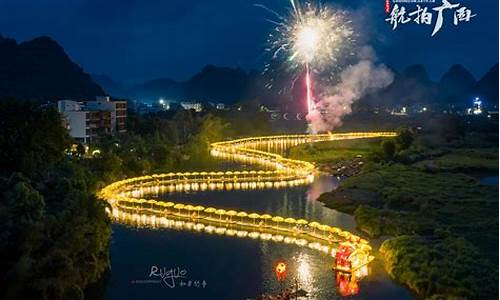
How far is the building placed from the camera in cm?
2569

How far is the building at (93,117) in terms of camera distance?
84.3 ft

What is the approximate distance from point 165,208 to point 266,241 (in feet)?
11.5

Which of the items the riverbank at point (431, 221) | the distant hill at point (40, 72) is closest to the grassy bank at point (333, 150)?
the riverbank at point (431, 221)

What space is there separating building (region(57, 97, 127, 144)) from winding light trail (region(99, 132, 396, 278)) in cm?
712

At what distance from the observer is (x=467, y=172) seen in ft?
75.2

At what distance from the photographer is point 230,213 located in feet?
47.1

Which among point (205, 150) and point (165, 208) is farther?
point (205, 150)

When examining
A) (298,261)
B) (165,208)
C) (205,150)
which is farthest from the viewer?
(205,150)

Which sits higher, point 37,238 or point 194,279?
point 37,238

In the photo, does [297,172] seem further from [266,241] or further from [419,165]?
[266,241]

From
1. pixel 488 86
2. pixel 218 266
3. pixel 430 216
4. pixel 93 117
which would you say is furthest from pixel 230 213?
pixel 488 86

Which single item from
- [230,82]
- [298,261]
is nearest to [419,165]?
[298,261]

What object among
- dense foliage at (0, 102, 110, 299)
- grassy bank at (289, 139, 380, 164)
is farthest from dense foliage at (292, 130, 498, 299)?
dense foliage at (0, 102, 110, 299)

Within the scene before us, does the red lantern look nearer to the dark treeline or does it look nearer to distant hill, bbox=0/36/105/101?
the dark treeline
